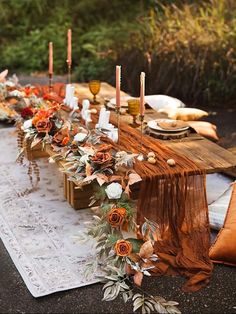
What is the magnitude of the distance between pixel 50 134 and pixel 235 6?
13.1 ft

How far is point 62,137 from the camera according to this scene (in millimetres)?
3451

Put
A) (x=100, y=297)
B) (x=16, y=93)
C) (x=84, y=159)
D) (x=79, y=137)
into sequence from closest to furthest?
(x=100, y=297) → (x=84, y=159) → (x=79, y=137) → (x=16, y=93)

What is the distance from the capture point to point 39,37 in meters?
8.62

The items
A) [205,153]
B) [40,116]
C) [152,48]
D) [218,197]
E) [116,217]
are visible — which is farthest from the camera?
[152,48]

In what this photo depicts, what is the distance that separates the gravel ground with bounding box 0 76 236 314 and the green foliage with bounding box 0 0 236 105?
361 cm

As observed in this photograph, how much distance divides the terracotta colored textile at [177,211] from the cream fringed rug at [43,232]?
1.27 feet

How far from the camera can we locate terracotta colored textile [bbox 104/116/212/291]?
3.00 m

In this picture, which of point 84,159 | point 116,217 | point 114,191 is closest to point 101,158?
point 84,159

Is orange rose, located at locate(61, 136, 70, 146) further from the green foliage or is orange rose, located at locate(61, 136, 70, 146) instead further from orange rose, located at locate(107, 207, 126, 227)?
the green foliage

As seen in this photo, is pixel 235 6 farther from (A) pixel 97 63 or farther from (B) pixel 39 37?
(B) pixel 39 37

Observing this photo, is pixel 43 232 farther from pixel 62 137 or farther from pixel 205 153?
pixel 205 153

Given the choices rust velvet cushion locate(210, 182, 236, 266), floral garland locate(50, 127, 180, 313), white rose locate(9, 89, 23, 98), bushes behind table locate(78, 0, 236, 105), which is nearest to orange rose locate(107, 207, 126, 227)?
floral garland locate(50, 127, 180, 313)

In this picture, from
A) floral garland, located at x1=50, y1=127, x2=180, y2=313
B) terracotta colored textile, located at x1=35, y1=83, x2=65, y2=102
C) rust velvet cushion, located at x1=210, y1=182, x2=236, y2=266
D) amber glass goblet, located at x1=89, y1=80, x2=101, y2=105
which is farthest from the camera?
terracotta colored textile, located at x1=35, y1=83, x2=65, y2=102

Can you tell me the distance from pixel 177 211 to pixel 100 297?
70 cm
